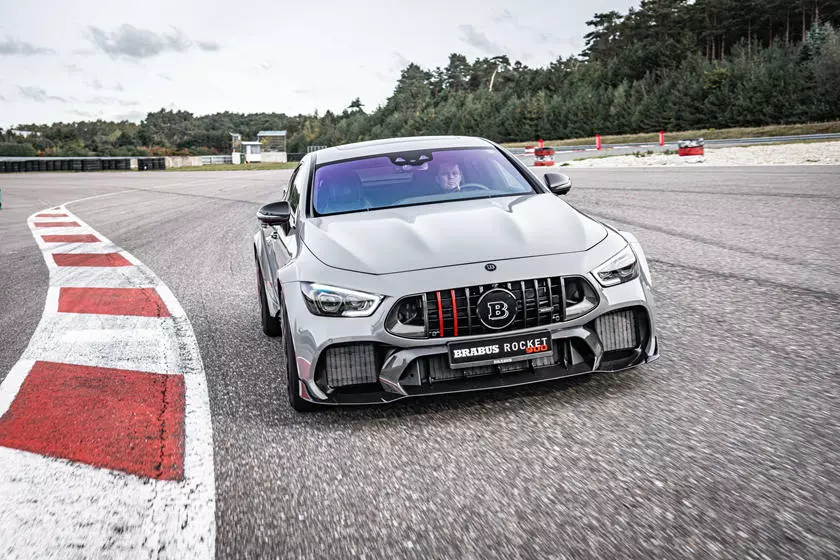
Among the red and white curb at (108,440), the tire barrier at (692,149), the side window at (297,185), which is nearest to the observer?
the red and white curb at (108,440)

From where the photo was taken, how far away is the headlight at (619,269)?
3.74 meters

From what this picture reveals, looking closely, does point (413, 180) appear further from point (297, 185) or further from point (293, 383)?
point (293, 383)

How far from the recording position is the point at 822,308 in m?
5.21

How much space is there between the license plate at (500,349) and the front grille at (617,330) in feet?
0.97

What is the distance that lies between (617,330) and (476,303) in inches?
28.3

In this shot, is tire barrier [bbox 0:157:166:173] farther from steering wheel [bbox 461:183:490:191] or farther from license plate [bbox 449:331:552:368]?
license plate [bbox 449:331:552:368]

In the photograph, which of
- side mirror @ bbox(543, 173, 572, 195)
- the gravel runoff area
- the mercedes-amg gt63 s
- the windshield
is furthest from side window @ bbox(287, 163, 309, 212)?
the gravel runoff area

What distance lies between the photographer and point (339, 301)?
12.0ft

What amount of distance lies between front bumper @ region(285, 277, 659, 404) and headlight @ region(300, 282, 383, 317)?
1.3 inches

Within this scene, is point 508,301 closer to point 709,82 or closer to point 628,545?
point 628,545

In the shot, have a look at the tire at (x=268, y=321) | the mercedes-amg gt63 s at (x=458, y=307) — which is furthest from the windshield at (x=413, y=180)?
the tire at (x=268, y=321)

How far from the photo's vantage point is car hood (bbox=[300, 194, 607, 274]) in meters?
3.76

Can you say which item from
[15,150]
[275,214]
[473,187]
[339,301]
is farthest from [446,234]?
[15,150]

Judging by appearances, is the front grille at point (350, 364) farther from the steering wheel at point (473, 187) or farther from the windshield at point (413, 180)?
the steering wheel at point (473, 187)
